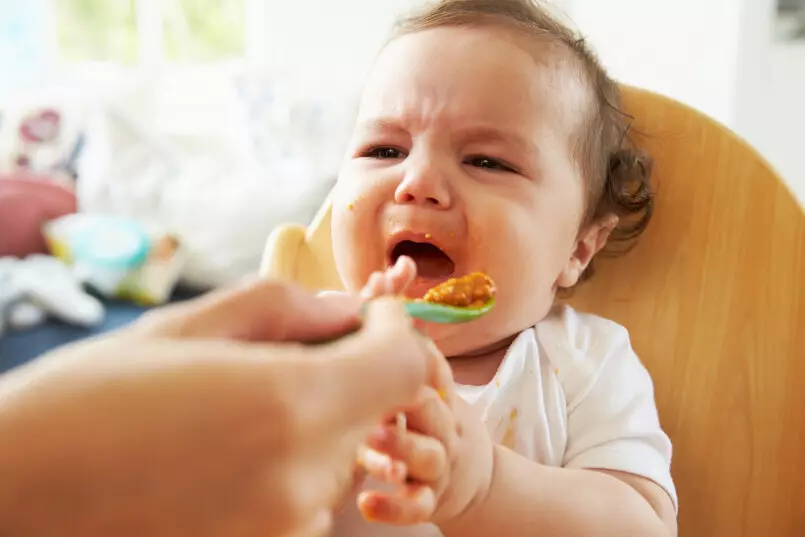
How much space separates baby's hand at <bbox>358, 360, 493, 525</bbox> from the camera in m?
0.37

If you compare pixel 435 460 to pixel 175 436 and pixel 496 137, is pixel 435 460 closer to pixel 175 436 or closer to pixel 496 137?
pixel 175 436

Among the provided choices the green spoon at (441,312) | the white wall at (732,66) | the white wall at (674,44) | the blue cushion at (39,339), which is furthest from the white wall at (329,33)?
the green spoon at (441,312)

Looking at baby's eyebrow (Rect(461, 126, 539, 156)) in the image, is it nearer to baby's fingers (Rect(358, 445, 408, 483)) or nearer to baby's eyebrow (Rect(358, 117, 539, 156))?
baby's eyebrow (Rect(358, 117, 539, 156))

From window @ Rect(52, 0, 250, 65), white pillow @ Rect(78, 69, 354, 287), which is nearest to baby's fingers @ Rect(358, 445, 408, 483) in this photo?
white pillow @ Rect(78, 69, 354, 287)

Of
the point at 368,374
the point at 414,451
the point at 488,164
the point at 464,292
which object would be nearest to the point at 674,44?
the point at 488,164

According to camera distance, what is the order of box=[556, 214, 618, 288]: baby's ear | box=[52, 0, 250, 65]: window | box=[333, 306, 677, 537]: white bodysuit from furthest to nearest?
1. box=[52, 0, 250, 65]: window
2. box=[556, 214, 618, 288]: baby's ear
3. box=[333, 306, 677, 537]: white bodysuit

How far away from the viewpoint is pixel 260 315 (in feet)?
0.94

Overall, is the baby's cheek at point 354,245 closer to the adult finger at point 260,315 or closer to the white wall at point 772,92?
the adult finger at point 260,315

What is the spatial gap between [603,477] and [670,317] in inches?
9.3

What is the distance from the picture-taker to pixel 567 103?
697 mm

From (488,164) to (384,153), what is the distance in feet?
0.34

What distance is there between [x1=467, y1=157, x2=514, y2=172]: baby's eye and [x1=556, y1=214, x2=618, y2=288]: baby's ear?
0.14 m

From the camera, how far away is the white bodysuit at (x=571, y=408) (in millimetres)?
621

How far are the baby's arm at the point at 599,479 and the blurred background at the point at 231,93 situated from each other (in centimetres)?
93
